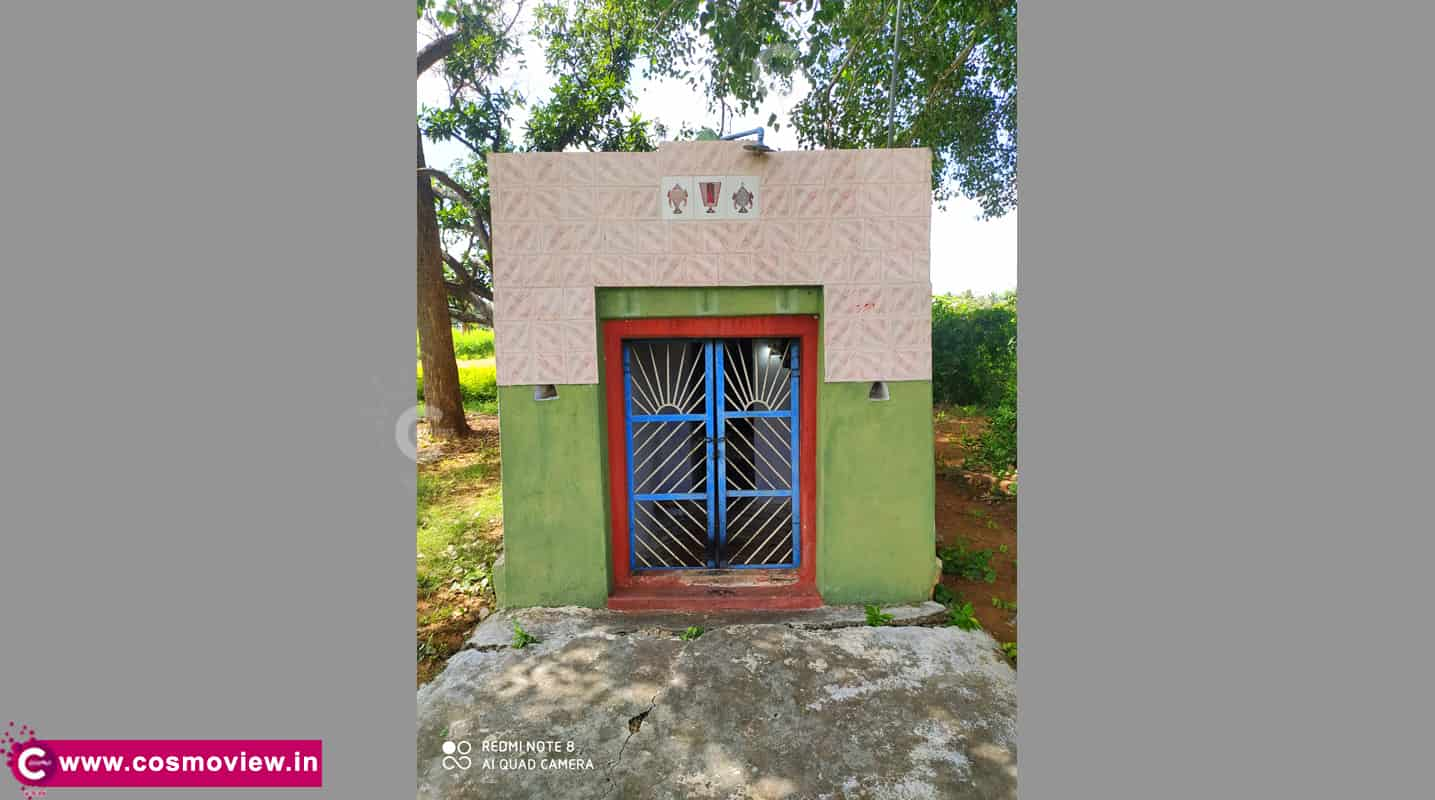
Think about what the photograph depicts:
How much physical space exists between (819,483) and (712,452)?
0.82 meters

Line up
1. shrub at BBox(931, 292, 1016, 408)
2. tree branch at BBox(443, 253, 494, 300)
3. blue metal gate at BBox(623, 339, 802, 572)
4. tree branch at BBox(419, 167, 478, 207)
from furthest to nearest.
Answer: shrub at BBox(931, 292, 1016, 408) < tree branch at BBox(443, 253, 494, 300) < tree branch at BBox(419, 167, 478, 207) < blue metal gate at BBox(623, 339, 802, 572)

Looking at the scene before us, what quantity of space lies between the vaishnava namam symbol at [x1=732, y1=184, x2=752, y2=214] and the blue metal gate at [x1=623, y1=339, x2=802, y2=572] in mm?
928

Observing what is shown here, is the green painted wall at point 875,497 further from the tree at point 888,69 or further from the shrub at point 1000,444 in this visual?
the shrub at point 1000,444

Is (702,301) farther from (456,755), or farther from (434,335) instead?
(434,335)

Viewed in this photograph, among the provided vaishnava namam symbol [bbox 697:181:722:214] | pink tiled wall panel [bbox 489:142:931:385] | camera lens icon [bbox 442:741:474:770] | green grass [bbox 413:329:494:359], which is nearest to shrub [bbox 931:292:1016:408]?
pink tiled wall panel [bbox 489:142:931:385]

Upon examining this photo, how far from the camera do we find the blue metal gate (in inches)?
172

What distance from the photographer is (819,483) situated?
13.8 ft

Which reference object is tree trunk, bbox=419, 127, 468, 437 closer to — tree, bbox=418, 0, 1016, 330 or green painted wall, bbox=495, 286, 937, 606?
tree, bbox=418, 0, 1016, 330

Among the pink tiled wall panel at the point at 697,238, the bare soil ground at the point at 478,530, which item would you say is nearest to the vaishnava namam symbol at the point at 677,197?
the pink tiled wall panel at the point at 697,238

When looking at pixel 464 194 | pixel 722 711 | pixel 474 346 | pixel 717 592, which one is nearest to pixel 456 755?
pixel 722 711

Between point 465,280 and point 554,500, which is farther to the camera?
point 465,280

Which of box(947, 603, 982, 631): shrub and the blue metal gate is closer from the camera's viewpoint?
box(947, 603, 982, 631): shrub
